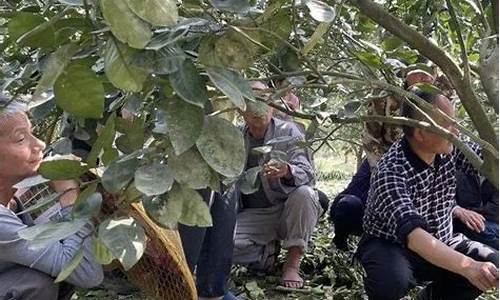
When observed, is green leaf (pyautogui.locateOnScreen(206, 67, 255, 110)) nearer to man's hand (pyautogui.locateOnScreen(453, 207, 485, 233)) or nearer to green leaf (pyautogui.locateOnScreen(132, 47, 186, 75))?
green leaf (pyautogui.locateOnScreen(132, 47, 186, 75))

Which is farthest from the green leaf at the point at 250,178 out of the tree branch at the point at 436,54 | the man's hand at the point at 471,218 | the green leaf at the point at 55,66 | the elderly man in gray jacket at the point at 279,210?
the man's hand at the point at 471,218

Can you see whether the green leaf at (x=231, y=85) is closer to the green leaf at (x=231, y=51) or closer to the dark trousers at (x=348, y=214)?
the green leaf at (x=231, y=51)

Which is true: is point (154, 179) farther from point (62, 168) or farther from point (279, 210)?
point (279, 210)

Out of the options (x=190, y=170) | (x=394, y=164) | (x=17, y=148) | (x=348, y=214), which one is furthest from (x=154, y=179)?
(x=348, y=214)

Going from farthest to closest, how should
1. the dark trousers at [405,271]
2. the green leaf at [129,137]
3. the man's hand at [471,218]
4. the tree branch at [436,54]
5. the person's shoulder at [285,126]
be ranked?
the person's shoulder at [285,126] → the man's hand at [471,218] → the dark trousers at [405,271] → the tree branch at [436,54] → the green leaf at [129,137]

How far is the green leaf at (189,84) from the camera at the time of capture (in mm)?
821

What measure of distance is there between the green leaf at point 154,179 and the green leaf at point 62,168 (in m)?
0.13

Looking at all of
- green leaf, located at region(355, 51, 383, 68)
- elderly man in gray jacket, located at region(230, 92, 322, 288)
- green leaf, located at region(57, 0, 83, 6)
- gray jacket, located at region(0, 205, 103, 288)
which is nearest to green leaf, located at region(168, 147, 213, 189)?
green leaf, located at region(57, 0, 83, 6)

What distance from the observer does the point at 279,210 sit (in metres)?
3.10

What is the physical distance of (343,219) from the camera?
3.03 m

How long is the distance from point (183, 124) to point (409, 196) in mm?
1665

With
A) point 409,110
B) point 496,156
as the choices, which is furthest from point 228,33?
point 409,110

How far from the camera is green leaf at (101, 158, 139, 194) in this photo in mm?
883

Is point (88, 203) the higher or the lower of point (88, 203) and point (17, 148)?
the higher
